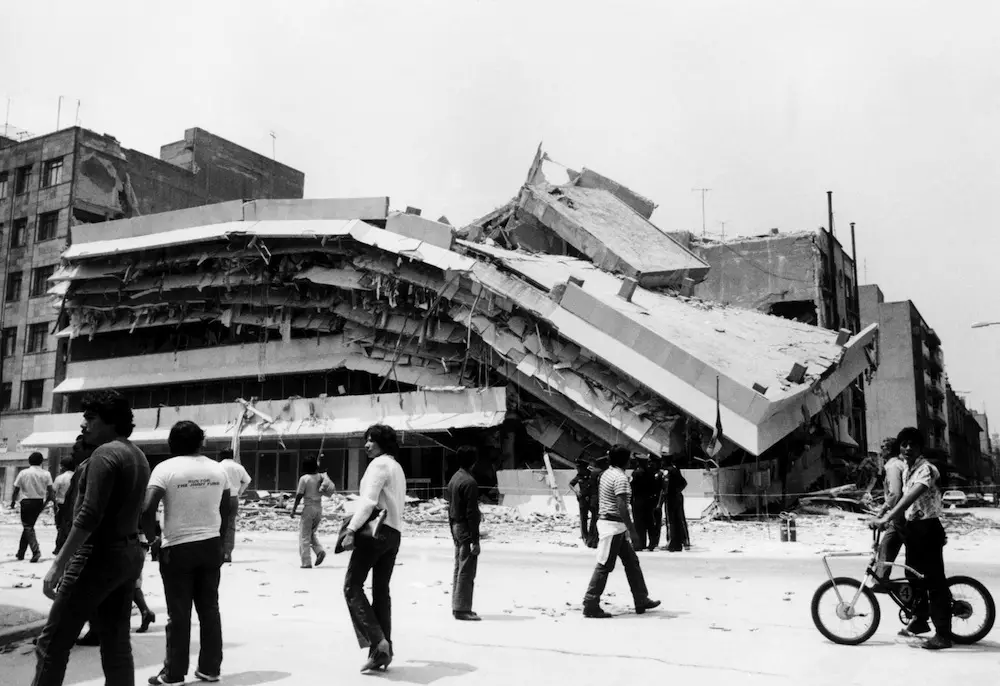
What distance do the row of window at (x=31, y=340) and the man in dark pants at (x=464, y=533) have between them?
40869mm

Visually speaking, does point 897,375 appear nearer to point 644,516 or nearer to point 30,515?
point 644,516

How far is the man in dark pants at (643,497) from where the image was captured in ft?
47.7

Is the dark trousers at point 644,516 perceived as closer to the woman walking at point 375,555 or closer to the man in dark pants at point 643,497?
the man in dark pants at point 643,497

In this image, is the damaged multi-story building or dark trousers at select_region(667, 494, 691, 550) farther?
the damaged multi-story building

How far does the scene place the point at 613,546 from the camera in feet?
26.7

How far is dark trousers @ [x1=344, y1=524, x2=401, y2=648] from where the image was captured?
6.00 meters

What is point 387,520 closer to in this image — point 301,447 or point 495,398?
point 495,398

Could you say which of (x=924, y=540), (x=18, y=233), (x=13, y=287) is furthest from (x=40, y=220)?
(x=924, y=540)

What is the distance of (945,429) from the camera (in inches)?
2685

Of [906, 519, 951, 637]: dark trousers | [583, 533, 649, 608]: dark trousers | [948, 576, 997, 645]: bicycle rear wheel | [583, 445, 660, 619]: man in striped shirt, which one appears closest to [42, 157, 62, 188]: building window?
[583, 445, 660, 619]: man in striped shirt

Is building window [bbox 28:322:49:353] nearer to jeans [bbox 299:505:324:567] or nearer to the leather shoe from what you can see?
jeans [bbox 299:505:324:567]

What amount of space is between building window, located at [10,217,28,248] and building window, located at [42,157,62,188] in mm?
2316

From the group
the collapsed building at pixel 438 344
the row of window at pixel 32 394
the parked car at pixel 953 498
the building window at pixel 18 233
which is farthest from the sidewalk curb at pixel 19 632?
the building window at pixel 18 233

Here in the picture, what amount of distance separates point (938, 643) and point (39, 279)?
151 ft
